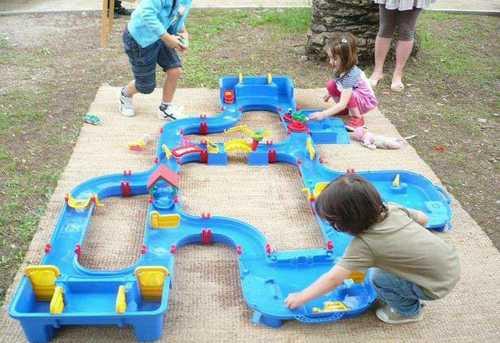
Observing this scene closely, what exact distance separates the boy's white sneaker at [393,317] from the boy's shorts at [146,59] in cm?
204

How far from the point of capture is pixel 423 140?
344 cm

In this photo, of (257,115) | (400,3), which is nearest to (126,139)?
(257,115)

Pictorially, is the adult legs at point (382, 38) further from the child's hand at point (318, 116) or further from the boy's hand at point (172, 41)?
the boy's hand at point (172, 41)

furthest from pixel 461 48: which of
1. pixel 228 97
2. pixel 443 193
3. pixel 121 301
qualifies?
pixel 121 301

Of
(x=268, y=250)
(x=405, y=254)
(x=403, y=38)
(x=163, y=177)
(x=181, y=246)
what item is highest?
(x=403, y=38)

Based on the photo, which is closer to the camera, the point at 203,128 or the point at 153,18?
the point at 153,18

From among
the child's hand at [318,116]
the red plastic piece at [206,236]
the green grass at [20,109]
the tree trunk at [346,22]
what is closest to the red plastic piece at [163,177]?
the red plastic piece at [206,236]

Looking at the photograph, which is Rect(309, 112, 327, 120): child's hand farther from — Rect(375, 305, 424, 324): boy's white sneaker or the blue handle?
Rect(375, 305, 424, 324): boy's white sneaker

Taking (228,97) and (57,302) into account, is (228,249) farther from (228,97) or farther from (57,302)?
(228,97)

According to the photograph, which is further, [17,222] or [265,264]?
[17,222]

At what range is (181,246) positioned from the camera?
240 cm

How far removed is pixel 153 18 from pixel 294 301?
6.14 feet

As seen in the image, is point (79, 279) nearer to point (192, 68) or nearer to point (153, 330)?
point (153, 330)

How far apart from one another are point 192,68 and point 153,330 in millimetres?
2870
